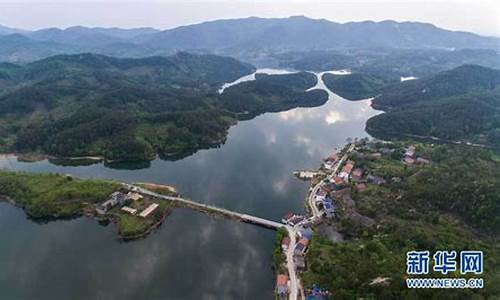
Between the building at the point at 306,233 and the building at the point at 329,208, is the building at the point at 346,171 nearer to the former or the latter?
the building at the point at 329,208

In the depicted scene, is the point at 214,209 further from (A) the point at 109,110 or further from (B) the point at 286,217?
(A) the point at 109,110

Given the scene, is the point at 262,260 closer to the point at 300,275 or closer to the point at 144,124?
the point at 300,275

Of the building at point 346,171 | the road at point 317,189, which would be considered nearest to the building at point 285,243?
the road at point 317,189

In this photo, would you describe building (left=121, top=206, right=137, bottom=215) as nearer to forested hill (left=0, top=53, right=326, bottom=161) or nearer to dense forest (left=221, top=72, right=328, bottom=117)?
forested hill (left=0, top=53, right=326, bottom=161)

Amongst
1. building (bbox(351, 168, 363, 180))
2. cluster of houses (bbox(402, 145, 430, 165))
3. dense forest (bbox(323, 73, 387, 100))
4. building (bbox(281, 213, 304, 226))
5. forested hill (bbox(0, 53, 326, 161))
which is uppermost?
building (bbox(281, 213, 304, 226))

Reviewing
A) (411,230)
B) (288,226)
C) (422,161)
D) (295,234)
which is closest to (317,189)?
(288,226)

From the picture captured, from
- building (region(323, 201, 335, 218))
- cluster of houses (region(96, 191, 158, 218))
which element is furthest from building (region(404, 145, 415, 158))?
cluster of houses (region(96, 191, 158, 218))
